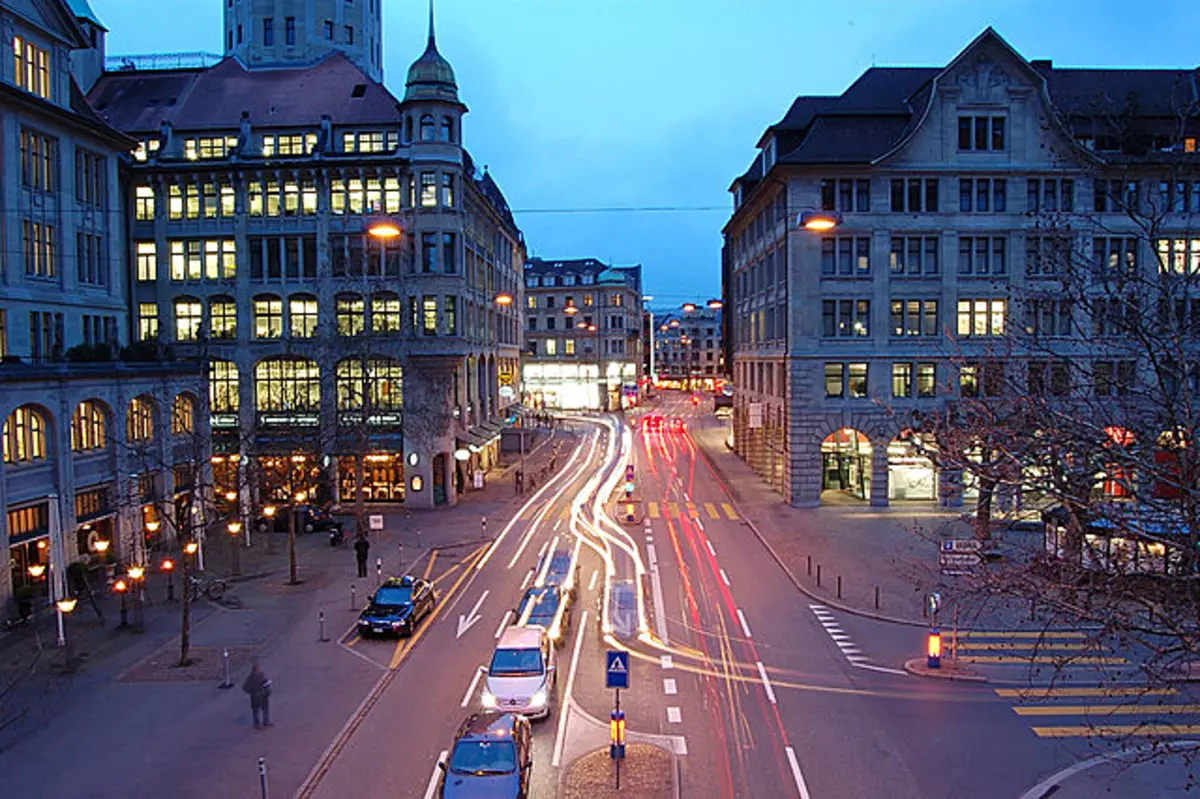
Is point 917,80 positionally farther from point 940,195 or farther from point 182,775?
point 182,775

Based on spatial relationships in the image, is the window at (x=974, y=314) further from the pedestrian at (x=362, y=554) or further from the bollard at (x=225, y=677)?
the bollard at (x=225, y=677)

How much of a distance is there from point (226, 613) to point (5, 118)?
2022 cm

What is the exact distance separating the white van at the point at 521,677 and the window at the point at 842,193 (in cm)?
3224

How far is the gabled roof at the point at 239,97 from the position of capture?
52.5 m

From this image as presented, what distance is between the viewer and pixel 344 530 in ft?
144

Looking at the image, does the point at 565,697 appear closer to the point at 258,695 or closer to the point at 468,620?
the point at 258,695

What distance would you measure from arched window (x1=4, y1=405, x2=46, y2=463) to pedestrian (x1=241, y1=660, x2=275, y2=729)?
616 inches

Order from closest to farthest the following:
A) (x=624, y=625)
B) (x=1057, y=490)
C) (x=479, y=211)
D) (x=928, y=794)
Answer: (x=1057, y=490)
(x=928, y=794)
(x=624, y=625)
(x=479, y=211)

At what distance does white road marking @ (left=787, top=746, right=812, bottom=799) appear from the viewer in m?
16.7

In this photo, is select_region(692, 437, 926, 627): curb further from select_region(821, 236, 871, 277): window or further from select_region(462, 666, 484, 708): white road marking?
select_region(821, 236, 871, 277): window

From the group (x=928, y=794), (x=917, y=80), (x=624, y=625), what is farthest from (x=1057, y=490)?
(x=917, y=80)

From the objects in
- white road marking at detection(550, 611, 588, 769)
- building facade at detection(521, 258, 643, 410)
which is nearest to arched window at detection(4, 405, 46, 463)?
white road marking at detection(550, 611, 588, 769)

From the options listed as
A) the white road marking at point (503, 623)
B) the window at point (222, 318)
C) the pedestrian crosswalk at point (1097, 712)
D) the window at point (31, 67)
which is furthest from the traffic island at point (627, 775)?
the window at point (222, 318)

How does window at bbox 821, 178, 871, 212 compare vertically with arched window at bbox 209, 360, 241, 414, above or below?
above
